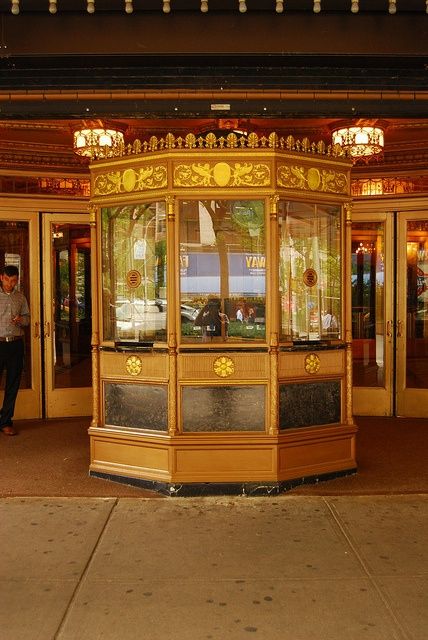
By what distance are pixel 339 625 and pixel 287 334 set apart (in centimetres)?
252

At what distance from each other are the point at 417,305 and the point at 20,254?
454cm

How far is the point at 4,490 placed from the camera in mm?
5273

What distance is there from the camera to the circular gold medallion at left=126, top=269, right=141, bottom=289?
5.44 meters

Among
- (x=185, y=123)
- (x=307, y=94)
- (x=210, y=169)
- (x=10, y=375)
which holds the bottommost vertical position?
(x=10, y=375)

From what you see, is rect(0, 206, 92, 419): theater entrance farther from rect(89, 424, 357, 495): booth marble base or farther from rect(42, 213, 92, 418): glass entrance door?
rect(89, 424, 357, 495): booth marble base

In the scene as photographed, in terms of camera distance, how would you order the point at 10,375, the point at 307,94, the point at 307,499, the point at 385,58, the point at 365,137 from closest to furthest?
the point at 385,58 → the point at 307,94 → the point at 307,499 → the point at 365,137 → the point at 10,375

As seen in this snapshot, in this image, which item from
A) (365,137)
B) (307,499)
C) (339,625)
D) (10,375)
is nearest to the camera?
(339,625)

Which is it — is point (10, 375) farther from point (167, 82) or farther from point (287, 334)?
point (167, 82)

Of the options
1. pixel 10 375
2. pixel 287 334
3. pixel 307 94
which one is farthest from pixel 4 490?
pixel 307 94

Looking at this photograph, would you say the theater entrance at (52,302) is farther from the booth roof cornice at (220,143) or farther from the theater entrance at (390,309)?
the theater entrance at (390,309)

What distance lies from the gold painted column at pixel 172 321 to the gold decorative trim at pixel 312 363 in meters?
1.05

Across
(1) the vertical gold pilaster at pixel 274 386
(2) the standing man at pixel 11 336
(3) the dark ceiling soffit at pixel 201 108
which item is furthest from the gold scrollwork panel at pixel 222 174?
(2) the standing man at pixel 11 336

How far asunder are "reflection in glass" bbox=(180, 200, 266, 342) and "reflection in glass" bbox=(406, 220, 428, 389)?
10.1 ft

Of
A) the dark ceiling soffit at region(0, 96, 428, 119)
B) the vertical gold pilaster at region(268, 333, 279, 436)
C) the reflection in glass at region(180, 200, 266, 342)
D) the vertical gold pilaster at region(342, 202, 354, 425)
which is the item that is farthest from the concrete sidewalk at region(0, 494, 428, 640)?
the dark ceiling soffit at region(0, 96, 428, 119)
